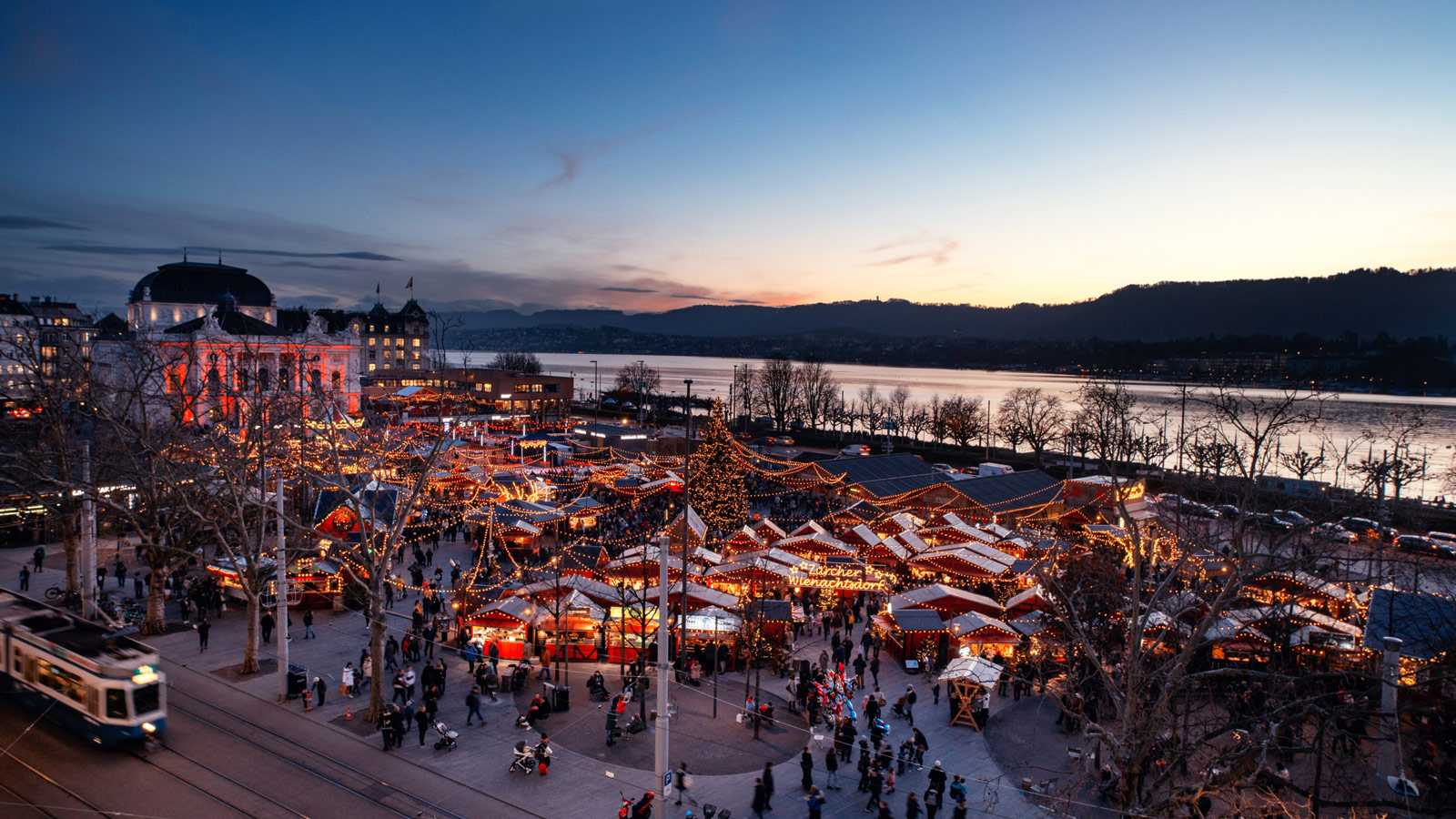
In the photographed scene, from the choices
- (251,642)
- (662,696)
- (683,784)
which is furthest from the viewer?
(251,642)

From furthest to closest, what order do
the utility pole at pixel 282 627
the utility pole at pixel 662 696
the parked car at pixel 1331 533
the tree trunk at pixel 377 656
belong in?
the utility pole at pixel 282 627, the tree trunk at pixel 377 656, the parked car at pixel 1331 533, the utility pole at pixel 662 696

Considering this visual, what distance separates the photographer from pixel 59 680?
430 inches

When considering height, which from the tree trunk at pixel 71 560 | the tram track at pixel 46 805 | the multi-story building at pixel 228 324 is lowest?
the tram track at pixel 46 805

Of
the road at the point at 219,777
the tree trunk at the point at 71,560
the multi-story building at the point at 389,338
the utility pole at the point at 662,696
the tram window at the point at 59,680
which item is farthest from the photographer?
the multi-story building at the point at 389,338

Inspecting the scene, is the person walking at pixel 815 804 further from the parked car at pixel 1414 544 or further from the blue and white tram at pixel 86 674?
the parked car at pixel 1414 544

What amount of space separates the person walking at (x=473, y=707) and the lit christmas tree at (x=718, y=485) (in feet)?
49.5

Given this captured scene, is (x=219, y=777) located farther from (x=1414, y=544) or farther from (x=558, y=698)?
(x=1414, y=544)

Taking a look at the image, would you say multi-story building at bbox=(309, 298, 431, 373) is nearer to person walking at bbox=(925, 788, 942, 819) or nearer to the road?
the road

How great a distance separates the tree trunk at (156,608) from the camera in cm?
1661

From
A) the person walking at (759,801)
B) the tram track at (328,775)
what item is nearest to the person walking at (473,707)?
the tram track at (328,775)

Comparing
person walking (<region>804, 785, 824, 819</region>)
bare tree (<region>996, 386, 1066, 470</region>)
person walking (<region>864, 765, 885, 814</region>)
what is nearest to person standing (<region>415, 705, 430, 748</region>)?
person walking (<region>804, 785, 824, 819</region>)

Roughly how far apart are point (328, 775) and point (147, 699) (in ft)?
9.46

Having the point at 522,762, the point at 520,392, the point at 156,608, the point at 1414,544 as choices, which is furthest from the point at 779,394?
the point at 522,762

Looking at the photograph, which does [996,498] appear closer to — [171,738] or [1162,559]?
[1162,559]
